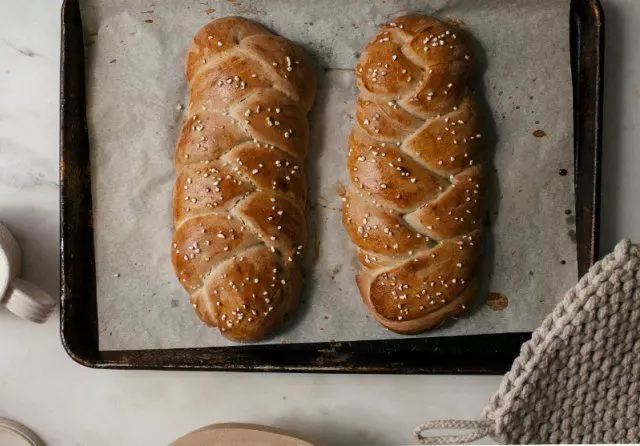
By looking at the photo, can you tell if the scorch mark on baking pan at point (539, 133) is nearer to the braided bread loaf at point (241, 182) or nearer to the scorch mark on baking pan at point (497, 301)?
the scorch mark on baking pan at point (497, 301)

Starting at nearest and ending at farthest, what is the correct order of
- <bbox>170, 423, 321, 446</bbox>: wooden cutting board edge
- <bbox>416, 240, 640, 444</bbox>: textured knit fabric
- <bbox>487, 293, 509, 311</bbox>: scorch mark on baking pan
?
<bbox>416, 240, 640, 444</bbox>: textured knit fabric < <bbox>170, 423, 321, 446</bbox>: wooden cutting board edge < <bbox>487, 293, 509, 311</bbox>: scorch mark on baking pan

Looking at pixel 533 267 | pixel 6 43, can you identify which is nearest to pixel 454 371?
pixel 533 267

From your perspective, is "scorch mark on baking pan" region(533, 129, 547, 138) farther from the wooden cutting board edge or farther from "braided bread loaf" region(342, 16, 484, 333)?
the wooden cutting board edge

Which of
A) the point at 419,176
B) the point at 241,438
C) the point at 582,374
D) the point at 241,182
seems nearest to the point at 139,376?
the point at 241,438

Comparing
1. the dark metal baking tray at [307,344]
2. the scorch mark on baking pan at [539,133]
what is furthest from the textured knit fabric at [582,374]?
the scorch mark on baking pan at [539,133]

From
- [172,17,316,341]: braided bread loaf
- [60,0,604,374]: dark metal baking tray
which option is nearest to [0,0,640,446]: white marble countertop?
[60,0,604,374]: dark metal baking tray

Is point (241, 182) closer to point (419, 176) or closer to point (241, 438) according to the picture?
point (419, 176)
